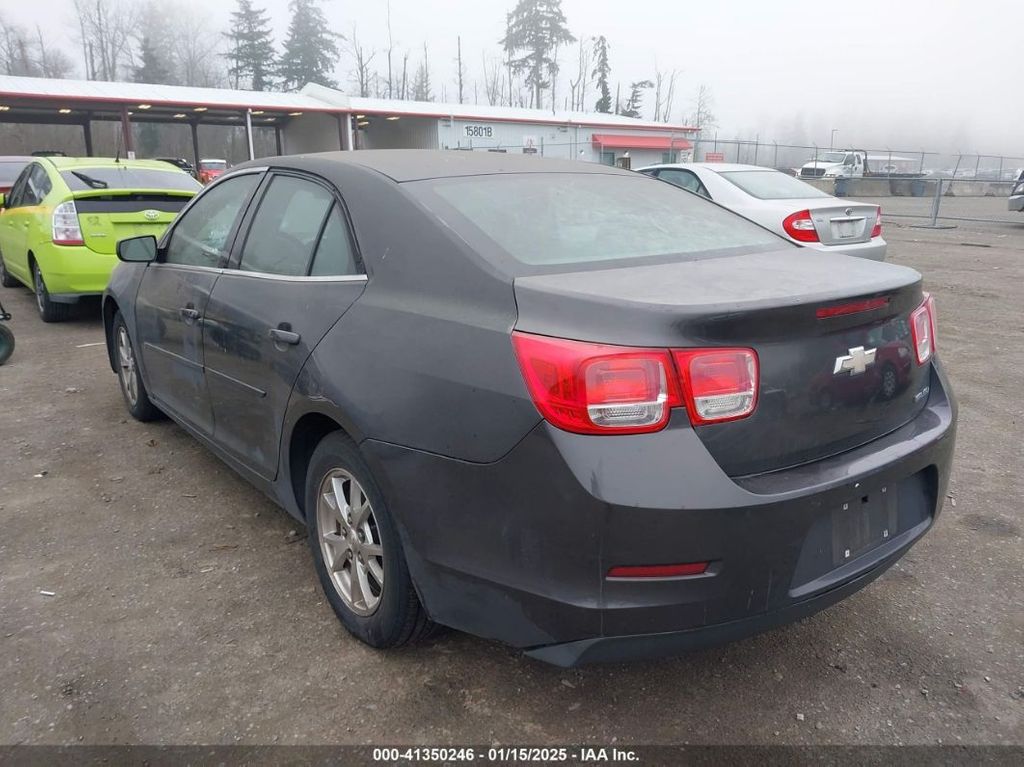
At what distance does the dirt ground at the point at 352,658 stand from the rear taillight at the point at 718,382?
0.97 meters

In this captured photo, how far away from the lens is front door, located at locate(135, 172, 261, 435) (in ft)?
11.3

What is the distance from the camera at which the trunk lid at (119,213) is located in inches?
278

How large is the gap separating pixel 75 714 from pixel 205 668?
0.37 metres

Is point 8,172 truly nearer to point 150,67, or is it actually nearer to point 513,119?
point 513,119

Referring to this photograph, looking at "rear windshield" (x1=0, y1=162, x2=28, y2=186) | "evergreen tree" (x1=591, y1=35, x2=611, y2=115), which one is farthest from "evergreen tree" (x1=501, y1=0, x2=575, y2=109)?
"rear windshield" (x1=0, y1=162, x2=28, y2=186)

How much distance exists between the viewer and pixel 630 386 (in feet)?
6.10

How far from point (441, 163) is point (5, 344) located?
4.85 meters

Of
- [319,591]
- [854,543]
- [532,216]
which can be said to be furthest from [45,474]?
[854,543]

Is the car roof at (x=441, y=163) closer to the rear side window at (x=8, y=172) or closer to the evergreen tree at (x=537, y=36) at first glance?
the rear side window at (x=8, y=172)

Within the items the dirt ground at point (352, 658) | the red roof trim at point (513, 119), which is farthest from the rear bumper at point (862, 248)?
the red roof trim at point (513, 119)

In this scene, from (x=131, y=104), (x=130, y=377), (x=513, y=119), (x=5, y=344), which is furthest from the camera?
(x=513, y=119)

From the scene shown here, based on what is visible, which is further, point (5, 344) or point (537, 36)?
point (537, 36)

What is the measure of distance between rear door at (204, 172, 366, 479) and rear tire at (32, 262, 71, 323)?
17.3 feet

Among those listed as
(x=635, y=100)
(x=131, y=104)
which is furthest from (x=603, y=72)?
(x=131, y=104)
